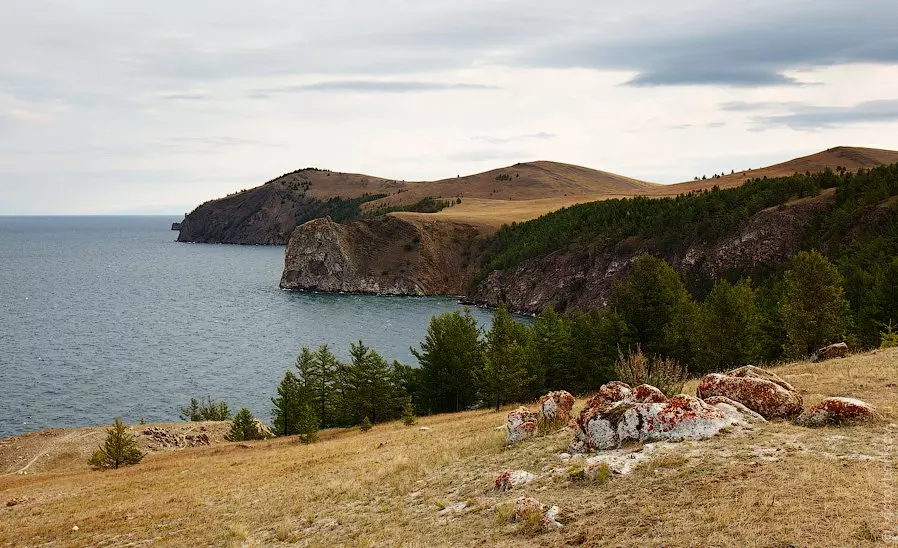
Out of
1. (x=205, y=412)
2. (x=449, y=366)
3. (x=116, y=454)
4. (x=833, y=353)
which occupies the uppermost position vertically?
(x=833, y=353)

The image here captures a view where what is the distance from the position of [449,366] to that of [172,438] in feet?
79.7

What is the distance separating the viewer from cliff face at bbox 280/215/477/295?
161 meters

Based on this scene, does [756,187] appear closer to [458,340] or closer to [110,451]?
[458,340]

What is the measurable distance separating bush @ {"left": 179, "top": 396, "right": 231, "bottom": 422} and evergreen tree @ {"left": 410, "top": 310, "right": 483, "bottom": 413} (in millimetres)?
20799

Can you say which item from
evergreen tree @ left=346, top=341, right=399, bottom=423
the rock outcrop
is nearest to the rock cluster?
evergreen tree @ left=346, top=341, right=399, bottom=423

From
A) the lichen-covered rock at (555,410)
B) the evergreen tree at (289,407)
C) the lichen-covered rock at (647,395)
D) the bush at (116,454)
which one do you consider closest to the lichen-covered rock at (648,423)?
the lichen-covered rock at (647,395)

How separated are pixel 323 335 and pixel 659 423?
89.2 metres

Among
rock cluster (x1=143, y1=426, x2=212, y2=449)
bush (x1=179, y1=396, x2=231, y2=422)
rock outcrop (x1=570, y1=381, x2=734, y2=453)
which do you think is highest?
rock outcrop (x1=570, y1=381, x2=734, y2=453)

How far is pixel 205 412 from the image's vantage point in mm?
63781

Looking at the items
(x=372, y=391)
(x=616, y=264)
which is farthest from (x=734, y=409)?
(x=616, y=264)

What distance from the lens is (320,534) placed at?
17625mm

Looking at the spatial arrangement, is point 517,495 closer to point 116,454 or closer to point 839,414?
point 839,414

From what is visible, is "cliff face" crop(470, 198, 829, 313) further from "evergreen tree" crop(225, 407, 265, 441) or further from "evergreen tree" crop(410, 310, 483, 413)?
"evergreen tree" crop(225, 407, 265, 441)

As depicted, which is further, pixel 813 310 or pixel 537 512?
pixel 813 310
